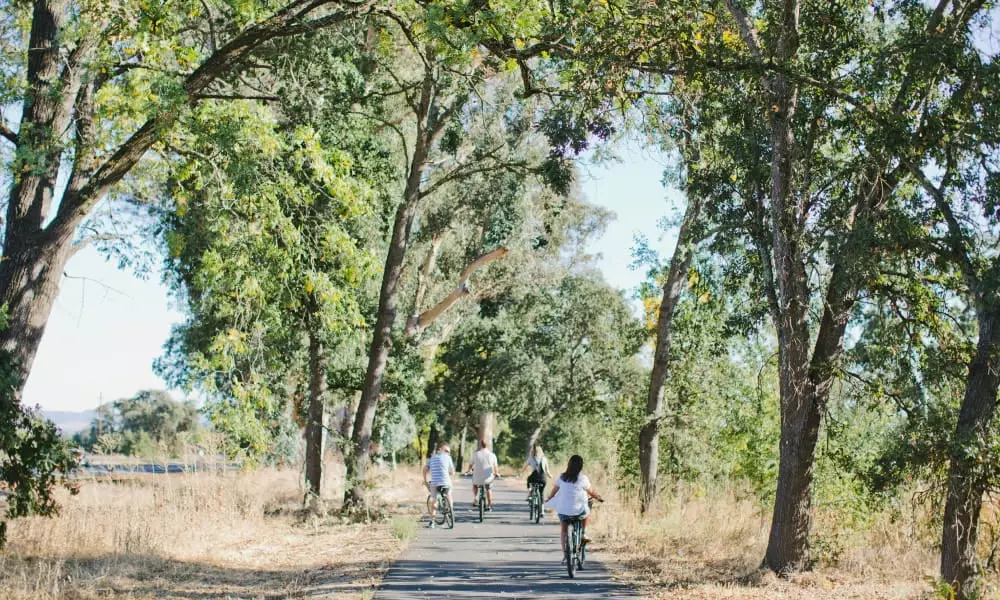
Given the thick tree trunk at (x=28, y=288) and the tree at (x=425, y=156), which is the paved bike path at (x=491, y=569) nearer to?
the tree at (x=425, y=156)

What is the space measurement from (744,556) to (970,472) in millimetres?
4807

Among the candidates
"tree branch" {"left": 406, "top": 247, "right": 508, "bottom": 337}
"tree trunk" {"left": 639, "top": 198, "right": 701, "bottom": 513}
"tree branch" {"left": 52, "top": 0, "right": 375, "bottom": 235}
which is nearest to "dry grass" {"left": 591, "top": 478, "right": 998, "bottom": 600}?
"tree trunk" {"left": 639, "top": 198, "right": 701, "bottom": 513}

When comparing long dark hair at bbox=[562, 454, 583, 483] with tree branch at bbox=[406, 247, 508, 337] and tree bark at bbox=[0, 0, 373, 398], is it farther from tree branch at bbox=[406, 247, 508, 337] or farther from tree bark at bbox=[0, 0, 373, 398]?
tree branch at bbox=[406, 247, 508, 337]

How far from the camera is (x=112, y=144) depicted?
1409 centimetres

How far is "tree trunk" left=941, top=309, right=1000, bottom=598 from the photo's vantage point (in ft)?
33.0

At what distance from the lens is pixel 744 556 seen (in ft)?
46.6

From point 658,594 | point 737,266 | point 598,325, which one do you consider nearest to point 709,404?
point 737,266

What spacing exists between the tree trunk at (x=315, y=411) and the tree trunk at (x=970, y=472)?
43.1 feet

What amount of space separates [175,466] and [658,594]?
10.5 m

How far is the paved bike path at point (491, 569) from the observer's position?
1062 centimetres

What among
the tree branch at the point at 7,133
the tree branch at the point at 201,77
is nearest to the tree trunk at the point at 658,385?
the tree branch at the point at 201,77

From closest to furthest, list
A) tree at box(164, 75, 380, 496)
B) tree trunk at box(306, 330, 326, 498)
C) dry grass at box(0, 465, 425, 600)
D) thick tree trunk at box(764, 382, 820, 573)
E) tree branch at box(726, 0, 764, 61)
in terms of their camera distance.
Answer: dry grass at box(0, 465, 425, 600) < tree branch at box(726, 0, 764, 61) < thick tree trunk at box(764, 382, 820, 573) < tree at box(164, 75, 380, 496) < tree trunk at box(306, 330, 326, 498)

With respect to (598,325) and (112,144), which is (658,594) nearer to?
(112,144)

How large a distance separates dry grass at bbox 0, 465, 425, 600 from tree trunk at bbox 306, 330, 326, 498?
2.36 meters
